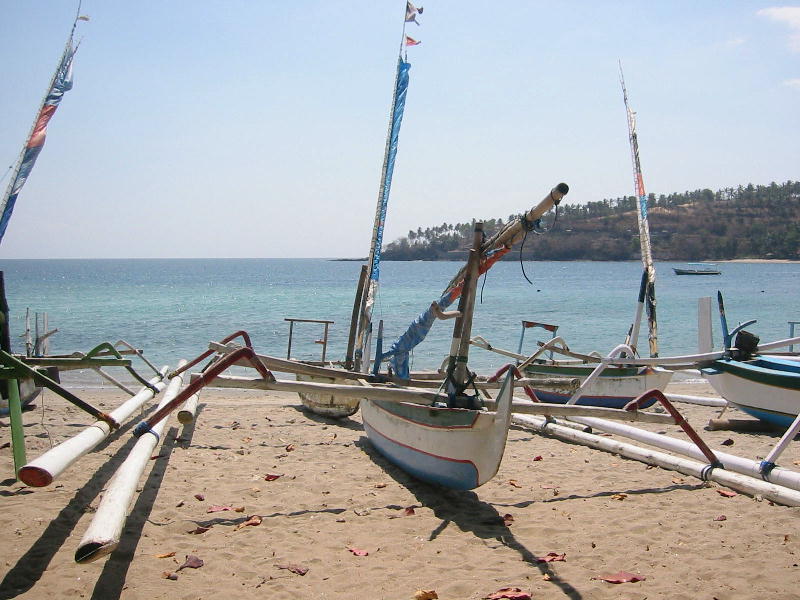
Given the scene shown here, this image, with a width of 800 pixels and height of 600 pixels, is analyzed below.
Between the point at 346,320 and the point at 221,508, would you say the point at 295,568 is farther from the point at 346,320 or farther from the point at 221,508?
the point at 346,320

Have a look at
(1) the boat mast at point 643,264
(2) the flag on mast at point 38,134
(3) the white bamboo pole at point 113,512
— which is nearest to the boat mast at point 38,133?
(2) the flag on mast at point 38,134

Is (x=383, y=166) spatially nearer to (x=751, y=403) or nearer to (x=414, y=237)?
(x=751, y=403)

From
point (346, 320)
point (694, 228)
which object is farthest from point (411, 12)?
point (694, 228)

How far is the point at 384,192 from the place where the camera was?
35.8 feet

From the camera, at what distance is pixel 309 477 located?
6371 mm

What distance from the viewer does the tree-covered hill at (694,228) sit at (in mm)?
127062

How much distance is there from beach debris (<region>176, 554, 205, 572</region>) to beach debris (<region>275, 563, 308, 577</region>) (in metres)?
→ 0.52

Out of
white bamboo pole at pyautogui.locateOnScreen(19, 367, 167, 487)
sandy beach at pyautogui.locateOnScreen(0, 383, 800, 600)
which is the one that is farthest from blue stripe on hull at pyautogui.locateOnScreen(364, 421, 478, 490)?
white bamboo pole at pyautogui.locateOnScreen(19, 367, 167, 487)

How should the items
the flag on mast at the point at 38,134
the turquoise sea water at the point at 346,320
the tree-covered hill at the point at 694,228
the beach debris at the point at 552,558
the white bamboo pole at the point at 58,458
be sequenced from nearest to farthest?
the white bamboo pole at the point at 58,458
the beach debris at the point at 552,558
the flag on mast at the point at 38,134
the turquoise sea water at the point at 346,320
the tree-covered hill at the point at 694,228

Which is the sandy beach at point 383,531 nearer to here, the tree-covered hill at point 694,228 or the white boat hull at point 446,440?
the white boat hull at point 446,440

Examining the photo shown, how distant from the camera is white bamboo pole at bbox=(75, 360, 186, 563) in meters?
3.41

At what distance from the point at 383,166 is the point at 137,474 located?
740cm

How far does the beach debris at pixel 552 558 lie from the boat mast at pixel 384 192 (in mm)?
5498

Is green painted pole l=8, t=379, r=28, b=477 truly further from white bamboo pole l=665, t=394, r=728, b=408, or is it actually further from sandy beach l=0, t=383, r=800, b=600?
white bamboo pole l=665, t=394, r=728, b=408
